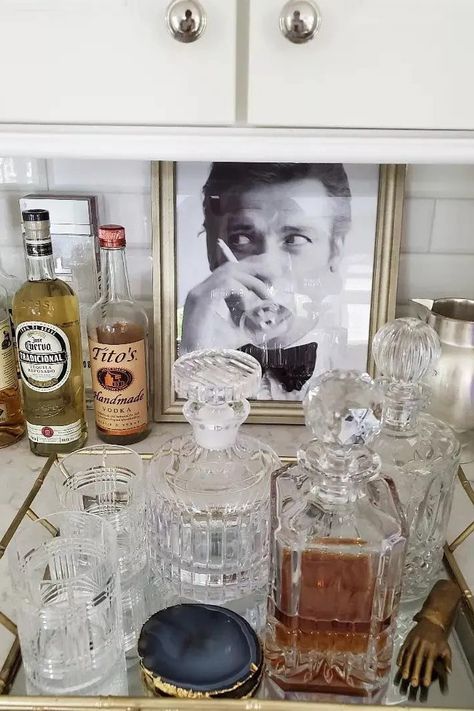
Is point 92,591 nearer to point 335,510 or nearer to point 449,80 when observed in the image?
point 335,510

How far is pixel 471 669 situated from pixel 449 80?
498mm

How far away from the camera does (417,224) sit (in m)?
0.92

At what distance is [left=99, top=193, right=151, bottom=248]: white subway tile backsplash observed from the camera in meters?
0.91

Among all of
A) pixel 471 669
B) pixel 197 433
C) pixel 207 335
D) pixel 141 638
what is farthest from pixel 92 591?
pixel 207 335

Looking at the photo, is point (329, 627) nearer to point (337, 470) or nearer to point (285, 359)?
point (337, 470)

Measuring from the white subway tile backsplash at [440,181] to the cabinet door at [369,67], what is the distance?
0.30 meters

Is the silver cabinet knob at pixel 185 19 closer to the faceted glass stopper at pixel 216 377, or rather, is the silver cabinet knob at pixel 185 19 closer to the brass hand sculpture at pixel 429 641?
the faceted glass stopper at pixel 216 377

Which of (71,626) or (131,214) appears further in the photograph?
(131,214)

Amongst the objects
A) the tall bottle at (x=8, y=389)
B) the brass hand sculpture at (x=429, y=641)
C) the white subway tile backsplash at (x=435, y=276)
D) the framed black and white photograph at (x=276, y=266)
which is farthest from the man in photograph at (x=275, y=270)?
the brass hand sculpture at (x=429, y=641)

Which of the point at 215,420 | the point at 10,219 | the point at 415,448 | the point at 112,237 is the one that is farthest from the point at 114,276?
the point at 415,448

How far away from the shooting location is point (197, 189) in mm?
873

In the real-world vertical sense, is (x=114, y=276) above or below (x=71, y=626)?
above

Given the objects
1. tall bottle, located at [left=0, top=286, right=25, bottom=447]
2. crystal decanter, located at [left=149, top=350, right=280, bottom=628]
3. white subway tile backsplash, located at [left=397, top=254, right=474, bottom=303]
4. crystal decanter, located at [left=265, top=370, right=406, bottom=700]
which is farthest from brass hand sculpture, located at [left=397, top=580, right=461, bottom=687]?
tall bottle, located at [left=0, top=286, right=25, bottom=447]

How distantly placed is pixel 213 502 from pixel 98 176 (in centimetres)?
49
